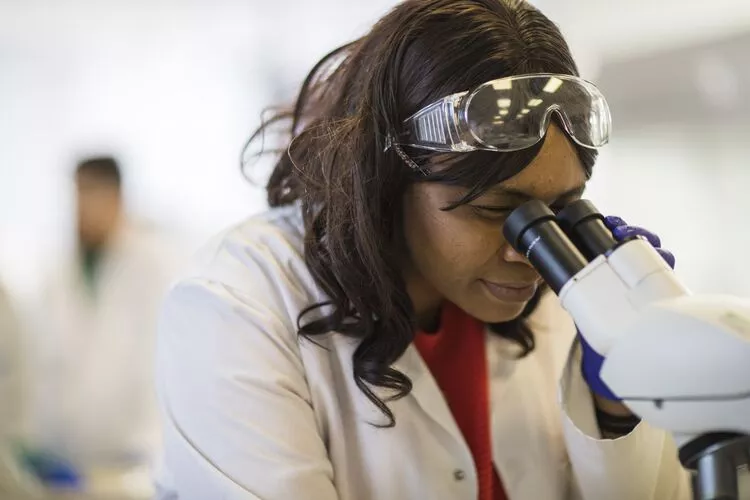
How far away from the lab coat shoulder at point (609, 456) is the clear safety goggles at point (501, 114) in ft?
0.90

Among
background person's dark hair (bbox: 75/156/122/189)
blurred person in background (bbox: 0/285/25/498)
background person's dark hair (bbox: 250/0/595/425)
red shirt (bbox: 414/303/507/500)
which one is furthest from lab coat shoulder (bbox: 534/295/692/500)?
background person's dark hair (bbox: 75/156/122/189)

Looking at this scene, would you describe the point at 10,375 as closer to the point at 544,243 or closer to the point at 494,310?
the point at 494,310

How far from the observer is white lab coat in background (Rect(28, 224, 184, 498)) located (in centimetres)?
242

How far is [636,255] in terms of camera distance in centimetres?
72

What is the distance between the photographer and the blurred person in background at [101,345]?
2.41 meters

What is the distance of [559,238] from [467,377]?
1.35 ft

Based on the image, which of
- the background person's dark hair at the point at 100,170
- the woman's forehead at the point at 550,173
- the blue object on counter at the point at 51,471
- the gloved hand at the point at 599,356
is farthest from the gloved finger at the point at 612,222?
the background person's dark hair at the point at 100,170

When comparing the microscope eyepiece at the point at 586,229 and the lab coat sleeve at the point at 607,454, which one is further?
the lab coat sleeve at the point at 607,454

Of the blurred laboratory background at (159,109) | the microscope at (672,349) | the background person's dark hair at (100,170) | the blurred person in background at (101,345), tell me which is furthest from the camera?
the blurred laboratory background at (159,109)

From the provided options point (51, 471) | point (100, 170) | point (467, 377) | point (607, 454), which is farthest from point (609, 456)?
point (100, 170)

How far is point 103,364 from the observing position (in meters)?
2.53

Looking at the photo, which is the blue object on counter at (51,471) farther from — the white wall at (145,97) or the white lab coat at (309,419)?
the white wall at (145,97)

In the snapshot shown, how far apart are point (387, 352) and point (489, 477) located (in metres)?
0.24

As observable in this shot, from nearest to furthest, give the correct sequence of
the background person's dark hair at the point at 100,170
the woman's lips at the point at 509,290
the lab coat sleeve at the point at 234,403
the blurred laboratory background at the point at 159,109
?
the lab coat sleeve at the point at 234,403 → the woman's lips at the point at 509,290 → the background person's dark hair at the point at 100,170 → the blurred laboratory background at the point at 159,109
